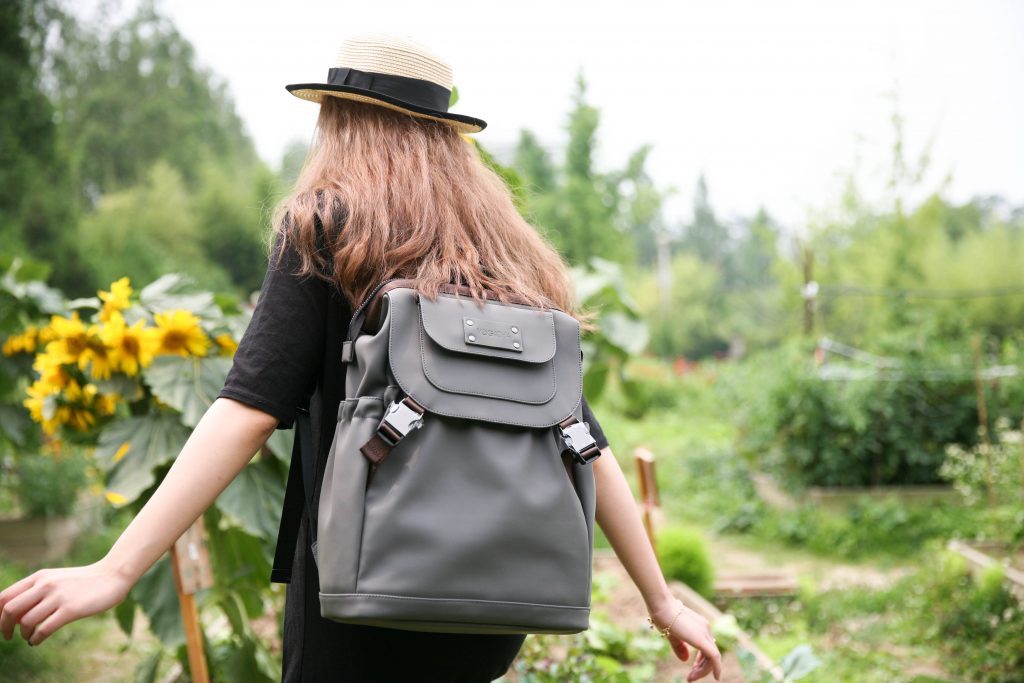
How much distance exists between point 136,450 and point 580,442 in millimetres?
1530

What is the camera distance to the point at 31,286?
2791 mm

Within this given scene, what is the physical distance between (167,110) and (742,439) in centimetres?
2500

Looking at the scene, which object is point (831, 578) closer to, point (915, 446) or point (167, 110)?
point (915, 446)

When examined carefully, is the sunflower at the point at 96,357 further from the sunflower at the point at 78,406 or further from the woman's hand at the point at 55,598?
the woman's hand at the point at 55,598

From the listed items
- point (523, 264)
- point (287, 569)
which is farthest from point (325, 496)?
point (523, 264)

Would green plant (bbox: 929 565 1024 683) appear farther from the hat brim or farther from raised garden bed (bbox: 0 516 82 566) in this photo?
raised garden bed (bbox: 0 516 82 566)

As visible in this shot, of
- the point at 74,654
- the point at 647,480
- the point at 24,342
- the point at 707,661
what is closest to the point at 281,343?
the point at 707,661

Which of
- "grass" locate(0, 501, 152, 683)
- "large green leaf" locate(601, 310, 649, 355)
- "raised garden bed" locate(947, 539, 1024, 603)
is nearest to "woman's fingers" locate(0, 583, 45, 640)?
"grass" locate(0, 501, 152, 683)

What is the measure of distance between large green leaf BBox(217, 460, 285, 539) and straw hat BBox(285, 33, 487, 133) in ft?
4.01

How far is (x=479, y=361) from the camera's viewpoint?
1.13 meters

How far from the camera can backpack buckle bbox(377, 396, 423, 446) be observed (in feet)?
3.44

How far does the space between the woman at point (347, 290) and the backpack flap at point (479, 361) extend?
6 centimetres

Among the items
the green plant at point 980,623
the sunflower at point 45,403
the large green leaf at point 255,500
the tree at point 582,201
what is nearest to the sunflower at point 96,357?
the sunflower at point 45,403

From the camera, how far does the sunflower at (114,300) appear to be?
7.93ft
